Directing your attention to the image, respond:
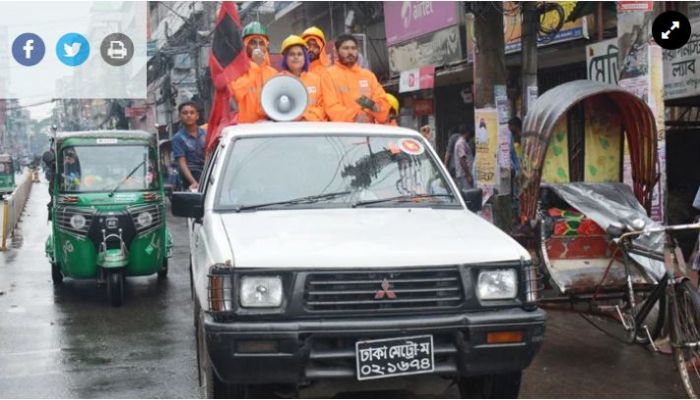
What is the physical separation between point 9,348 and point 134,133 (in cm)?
354

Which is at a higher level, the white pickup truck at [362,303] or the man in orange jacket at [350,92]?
the man in orange jacket at [350,92]

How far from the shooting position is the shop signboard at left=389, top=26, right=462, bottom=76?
644 inches

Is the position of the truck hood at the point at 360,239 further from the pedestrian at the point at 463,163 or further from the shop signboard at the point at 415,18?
the shop signboard at the point at 415,18

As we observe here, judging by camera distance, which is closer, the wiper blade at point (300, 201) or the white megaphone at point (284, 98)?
the wiper blade at point (300, 201)

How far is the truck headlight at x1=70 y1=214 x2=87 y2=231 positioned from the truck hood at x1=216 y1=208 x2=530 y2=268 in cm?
448

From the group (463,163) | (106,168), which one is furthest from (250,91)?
(463,163)

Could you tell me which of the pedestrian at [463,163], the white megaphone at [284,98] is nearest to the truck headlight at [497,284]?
the white megaphone at [284,98]

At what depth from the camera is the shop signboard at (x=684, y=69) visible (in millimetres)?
10305

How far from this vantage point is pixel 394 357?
3986mm

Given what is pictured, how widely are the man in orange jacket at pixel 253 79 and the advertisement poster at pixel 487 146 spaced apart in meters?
2.93

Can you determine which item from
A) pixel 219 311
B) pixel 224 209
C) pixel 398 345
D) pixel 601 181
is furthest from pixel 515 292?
pixel 601 181

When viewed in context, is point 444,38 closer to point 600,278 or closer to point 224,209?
point 600,278

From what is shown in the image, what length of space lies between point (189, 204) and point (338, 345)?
1650mm

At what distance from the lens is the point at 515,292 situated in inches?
167
